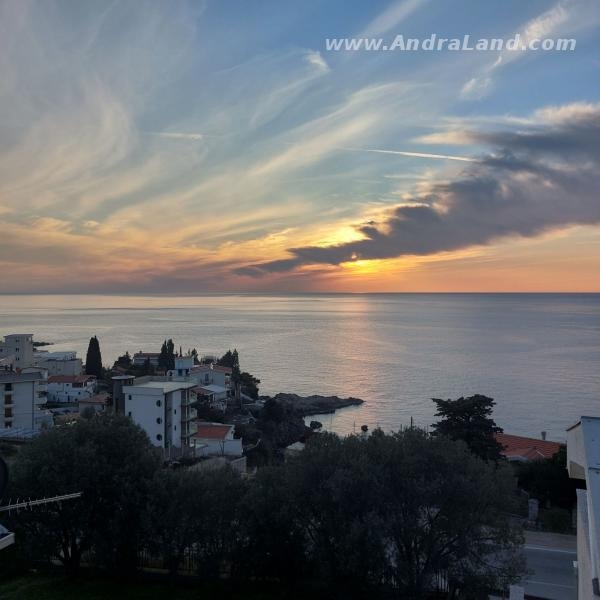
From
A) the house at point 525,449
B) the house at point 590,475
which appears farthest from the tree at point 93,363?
the house at point 590,475

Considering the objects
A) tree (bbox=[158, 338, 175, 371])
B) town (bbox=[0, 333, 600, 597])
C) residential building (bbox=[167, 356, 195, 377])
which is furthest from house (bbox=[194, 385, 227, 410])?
tree (bbox=[158, 338, 175, 371])

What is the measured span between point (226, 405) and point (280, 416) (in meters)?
10.2

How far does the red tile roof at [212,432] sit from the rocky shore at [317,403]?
841 inches

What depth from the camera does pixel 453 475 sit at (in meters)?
12.2

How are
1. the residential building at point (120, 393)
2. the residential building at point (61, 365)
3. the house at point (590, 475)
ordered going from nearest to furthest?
the house at point (590, 475) < the residential building at point (120, 393) < the residential building at point (61, 365)

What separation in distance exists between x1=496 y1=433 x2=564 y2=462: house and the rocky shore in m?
24.2

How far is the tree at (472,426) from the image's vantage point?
28359 millimetres

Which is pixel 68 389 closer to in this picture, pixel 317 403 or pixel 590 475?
pixel 317 403

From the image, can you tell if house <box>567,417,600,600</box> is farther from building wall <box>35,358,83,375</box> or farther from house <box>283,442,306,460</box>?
building wall <box>35,358,83,375</box>

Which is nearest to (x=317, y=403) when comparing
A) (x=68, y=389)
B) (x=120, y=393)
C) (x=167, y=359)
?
(x=167, y=359)

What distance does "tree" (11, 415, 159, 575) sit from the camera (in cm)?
1379

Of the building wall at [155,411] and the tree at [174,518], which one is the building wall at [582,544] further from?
the building wall at [155,411]

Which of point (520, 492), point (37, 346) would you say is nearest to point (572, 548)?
point (520, 492)

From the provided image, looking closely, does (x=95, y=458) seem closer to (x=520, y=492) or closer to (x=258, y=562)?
(x=258, y=562)
